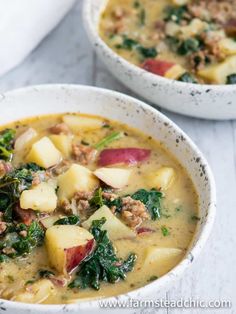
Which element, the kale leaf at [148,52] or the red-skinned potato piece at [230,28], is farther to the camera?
the red-skinned potato piece at [230,28]

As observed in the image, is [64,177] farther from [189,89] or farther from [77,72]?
[77,72]

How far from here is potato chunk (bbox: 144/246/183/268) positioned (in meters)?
3.46

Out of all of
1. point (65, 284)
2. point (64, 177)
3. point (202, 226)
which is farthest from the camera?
point (64, 177)

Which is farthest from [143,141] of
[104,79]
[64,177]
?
[104,79]

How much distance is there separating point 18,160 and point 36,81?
44.3 inches

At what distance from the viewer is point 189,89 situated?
4320 millimetres

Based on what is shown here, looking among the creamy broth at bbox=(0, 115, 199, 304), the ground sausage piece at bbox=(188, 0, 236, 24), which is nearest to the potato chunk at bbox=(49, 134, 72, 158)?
the creamy broth at bbox=(0, 115, 199, 304)

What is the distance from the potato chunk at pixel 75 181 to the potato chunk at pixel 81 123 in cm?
43

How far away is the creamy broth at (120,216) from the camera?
10.9 ft

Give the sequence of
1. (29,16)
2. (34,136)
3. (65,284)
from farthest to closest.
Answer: (29,16) → (34,136) → (65,284)

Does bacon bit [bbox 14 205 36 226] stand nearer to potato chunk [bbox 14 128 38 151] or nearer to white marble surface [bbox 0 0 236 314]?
potato chunk [bbox 14 128 38 151]

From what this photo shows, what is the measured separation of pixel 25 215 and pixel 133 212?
1.73 feet

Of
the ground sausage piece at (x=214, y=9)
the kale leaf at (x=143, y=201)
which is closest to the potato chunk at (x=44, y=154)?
the kale leaf at (x=143, y=201)

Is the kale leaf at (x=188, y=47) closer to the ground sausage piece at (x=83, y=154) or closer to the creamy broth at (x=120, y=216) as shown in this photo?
the creamy broth at (x=120, y=216)
